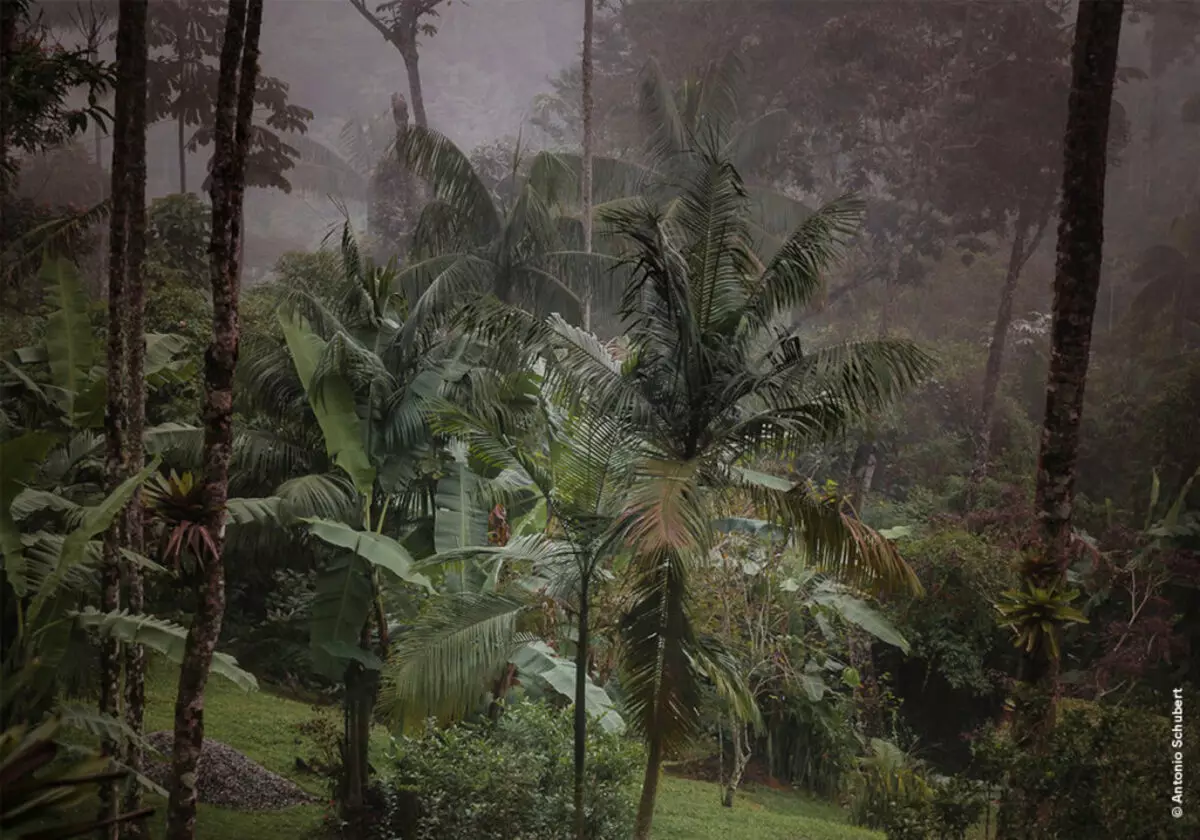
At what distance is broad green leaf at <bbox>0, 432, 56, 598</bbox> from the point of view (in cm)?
369

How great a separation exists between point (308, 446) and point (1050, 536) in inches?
159

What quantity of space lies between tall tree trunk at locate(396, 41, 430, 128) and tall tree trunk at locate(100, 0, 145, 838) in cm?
668

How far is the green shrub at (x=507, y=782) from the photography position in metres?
5.45

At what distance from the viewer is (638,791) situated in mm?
6805

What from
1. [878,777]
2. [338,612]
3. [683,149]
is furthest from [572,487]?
[683,149]

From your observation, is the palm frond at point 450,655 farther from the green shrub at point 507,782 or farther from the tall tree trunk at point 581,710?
the tall tree trunk at point 581,710

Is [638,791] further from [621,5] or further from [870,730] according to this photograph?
[621,5]

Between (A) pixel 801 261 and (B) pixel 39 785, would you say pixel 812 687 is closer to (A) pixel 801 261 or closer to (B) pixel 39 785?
(A) pixel 801 261

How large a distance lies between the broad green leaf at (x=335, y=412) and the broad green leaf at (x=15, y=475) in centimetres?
168

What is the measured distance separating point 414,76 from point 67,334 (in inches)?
279

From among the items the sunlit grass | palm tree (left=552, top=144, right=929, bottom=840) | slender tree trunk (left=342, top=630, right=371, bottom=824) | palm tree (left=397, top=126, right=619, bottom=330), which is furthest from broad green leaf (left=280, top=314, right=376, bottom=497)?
palm tree (left=397, top=126, right=619, bottom=330)

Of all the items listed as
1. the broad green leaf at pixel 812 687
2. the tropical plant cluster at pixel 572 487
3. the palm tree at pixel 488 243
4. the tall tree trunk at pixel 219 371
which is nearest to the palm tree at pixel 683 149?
the palm tree at pixel 488 243

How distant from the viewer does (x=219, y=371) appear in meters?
4.31

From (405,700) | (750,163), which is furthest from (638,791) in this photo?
(750,163)
